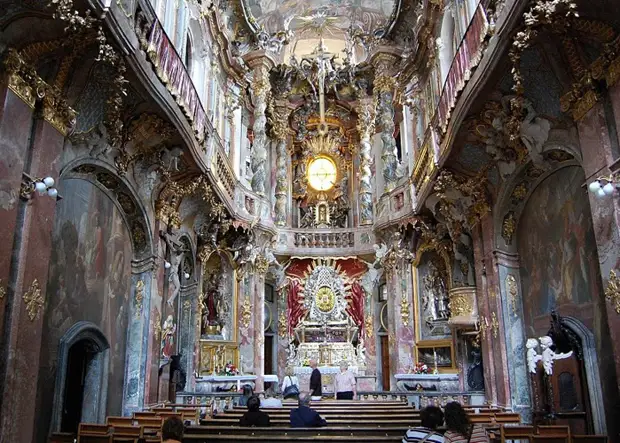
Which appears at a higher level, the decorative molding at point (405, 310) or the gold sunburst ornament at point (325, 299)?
the gold sunburst ornament at point (325, 299)

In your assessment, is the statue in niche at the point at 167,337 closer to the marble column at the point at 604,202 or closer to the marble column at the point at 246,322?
the marble column at the point at 246,322

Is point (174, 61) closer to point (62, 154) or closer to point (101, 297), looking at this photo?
point (62, 154)

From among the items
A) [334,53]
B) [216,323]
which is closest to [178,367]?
[216,323]

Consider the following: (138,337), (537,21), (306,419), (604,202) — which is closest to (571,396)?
(604,202)

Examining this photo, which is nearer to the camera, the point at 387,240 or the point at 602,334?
the point at 602,334

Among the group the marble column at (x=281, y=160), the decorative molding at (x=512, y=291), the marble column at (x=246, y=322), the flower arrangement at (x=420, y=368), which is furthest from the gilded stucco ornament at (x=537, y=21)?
the marble column at (x=281, y=160)

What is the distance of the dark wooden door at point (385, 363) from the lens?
A: 2089cm

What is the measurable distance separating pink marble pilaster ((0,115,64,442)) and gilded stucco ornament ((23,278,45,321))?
0.01m

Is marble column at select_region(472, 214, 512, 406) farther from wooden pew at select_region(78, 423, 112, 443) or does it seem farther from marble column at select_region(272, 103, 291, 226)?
marble column at select_region(272, 103, 291, 226)

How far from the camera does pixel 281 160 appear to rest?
23891 millimetres

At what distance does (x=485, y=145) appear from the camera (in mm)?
11398

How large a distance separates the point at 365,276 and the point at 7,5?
1741 cm

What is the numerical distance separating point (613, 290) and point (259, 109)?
1633cm

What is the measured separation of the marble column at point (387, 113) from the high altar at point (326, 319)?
4650mm
